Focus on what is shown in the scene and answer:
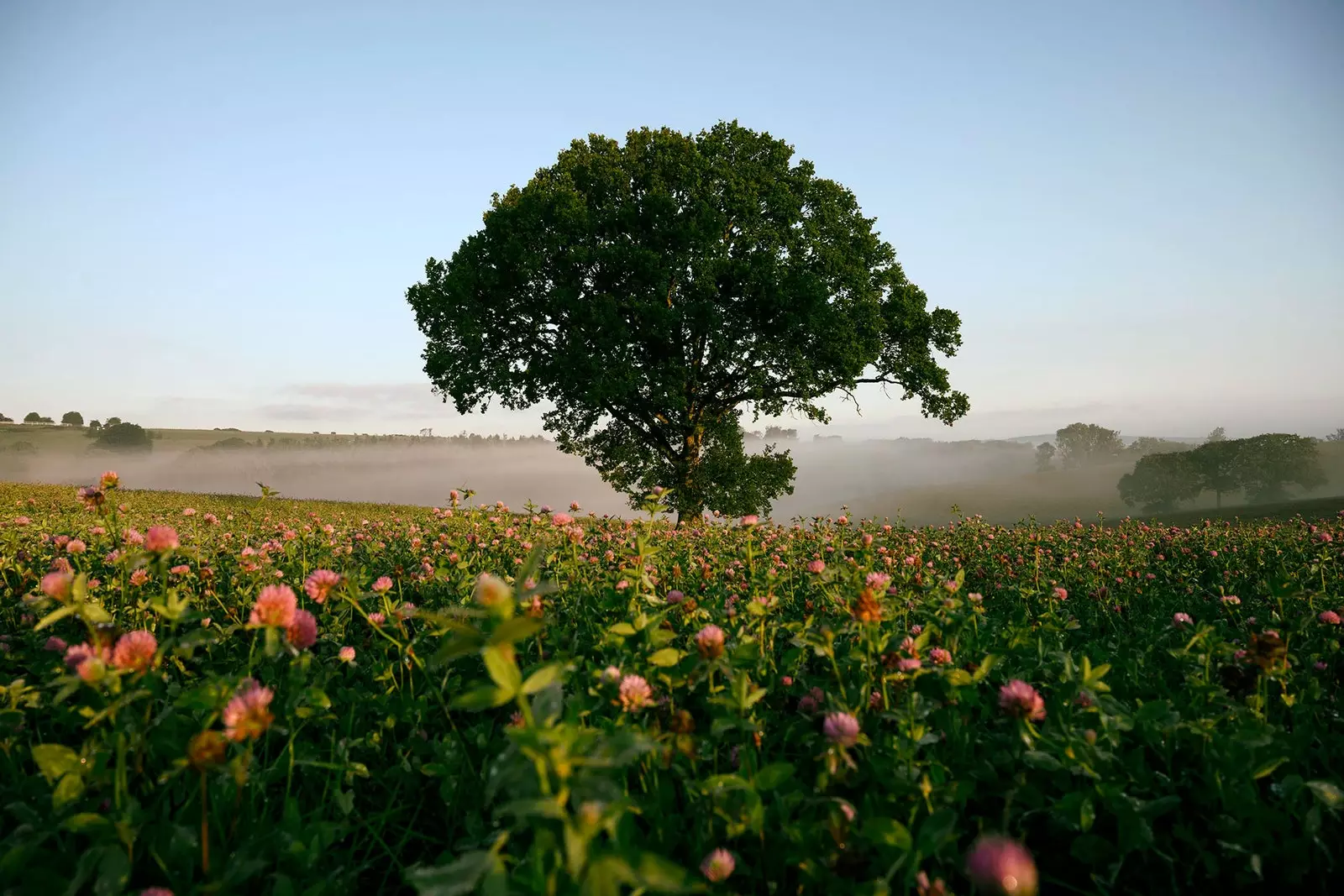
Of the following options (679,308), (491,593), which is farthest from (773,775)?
(679,308)

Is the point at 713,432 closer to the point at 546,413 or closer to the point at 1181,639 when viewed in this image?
the point at 546,413

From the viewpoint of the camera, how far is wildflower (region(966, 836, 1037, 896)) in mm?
1158

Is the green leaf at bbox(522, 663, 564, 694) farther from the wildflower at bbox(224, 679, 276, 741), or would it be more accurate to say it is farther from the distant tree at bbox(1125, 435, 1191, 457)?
the distant tree at bbox(1125, 435, 1191, 457)

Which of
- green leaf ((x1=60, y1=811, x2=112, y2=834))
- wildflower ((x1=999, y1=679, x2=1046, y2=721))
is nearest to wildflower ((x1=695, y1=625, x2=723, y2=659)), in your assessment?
wildflower ((x1=999, y1=679, x2=1046, y2=721))

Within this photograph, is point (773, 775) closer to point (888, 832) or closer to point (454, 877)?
point (888, 832)

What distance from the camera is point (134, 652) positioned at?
1.85 meters

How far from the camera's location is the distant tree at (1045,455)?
98.9m

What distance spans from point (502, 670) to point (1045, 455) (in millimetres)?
116601

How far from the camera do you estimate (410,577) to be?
500 cm

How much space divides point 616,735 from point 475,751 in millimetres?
1737

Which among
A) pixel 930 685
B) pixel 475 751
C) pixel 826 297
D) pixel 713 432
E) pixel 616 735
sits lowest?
pixel 475 751

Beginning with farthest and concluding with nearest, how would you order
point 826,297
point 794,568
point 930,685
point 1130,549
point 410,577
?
point 826,297
point 1130,549
point 794,568
point 410,577
point 930,685

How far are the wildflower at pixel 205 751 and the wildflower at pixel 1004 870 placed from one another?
6.20ft

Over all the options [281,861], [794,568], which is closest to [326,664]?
[281,861]
